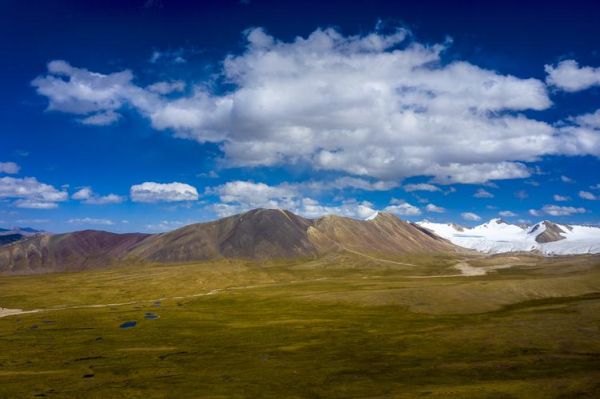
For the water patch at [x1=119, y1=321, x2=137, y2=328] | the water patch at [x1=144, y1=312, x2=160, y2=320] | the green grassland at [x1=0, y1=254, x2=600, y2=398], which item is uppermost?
the green grassland at [x1=0, y1=254, x2=600, y2=398]

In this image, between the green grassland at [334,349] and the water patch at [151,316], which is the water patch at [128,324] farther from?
the water patch at [151,316]

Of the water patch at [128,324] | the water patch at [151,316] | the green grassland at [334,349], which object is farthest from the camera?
the water patch at [151,316]

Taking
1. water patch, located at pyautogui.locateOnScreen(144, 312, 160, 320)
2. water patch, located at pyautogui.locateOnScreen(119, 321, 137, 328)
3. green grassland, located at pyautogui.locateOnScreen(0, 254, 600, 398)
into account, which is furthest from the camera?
water patch, located at pyautogui.locateOnScreen(144, 312, 160, 320)

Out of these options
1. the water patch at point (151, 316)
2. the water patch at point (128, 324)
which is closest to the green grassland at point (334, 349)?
the water patch at point (151, 316)

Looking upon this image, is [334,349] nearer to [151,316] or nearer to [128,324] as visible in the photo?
[128,324]

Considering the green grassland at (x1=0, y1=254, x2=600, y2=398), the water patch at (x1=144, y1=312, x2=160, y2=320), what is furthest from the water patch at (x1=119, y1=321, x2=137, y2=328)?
the water patch at (x1=144, y1=312, x2=160, y2=320)

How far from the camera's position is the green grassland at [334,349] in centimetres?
5916

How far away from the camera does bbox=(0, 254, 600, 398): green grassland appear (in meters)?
59.2

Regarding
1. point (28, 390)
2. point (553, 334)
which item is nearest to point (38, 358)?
point (28, 390)

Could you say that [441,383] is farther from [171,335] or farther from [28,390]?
[171,335]

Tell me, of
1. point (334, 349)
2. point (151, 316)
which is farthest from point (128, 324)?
point (334, 349)

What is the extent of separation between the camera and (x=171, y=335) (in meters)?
106

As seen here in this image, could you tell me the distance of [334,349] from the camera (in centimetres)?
8319

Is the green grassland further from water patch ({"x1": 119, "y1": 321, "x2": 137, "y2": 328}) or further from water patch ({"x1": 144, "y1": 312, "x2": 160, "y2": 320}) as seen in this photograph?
water patch ({"x1": 119, "y1": 321, "x2": 137, "y2": 328})
